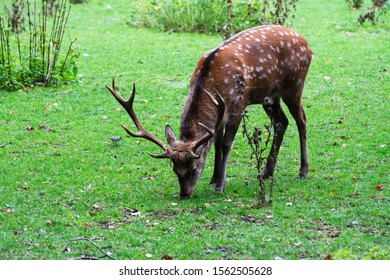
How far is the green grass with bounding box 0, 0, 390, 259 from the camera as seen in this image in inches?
273

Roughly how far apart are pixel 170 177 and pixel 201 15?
9116 mm

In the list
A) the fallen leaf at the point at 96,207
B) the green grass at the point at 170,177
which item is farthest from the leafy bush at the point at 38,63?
the fallen leaf at the point at 96,207

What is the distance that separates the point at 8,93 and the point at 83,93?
1282 millimetres

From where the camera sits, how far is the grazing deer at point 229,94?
813 cm

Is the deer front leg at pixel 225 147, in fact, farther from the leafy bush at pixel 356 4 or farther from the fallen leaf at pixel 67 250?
the leafy bush at pixel 356 4

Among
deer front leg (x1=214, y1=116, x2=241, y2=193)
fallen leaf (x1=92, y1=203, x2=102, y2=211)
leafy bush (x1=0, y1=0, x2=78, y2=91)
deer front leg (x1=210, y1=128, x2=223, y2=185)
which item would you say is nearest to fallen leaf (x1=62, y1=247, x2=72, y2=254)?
fallen leaf (x1=92, y1=203, x2=102, y2=211)

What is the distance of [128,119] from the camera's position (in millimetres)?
11523

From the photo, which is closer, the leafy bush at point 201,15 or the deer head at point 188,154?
the deer head at point 188,154

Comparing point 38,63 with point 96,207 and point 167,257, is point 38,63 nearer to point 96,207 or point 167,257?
point 96,207

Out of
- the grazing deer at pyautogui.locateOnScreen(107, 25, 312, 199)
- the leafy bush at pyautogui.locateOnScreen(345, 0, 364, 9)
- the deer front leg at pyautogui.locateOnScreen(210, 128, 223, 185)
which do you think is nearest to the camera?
the grazing deer at pyautogui.locateOnScreen(107, 25, 312, 199)

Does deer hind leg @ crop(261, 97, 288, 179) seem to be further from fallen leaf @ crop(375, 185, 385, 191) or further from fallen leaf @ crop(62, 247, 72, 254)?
fallen leaf @ crop(62, 247, 72, 254)

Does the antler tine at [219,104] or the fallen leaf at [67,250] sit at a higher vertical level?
the antler tine at [219,104]

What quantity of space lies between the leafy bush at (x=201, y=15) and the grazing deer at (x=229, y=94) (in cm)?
735

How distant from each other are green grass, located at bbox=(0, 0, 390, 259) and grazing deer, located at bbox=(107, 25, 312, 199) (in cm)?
41
